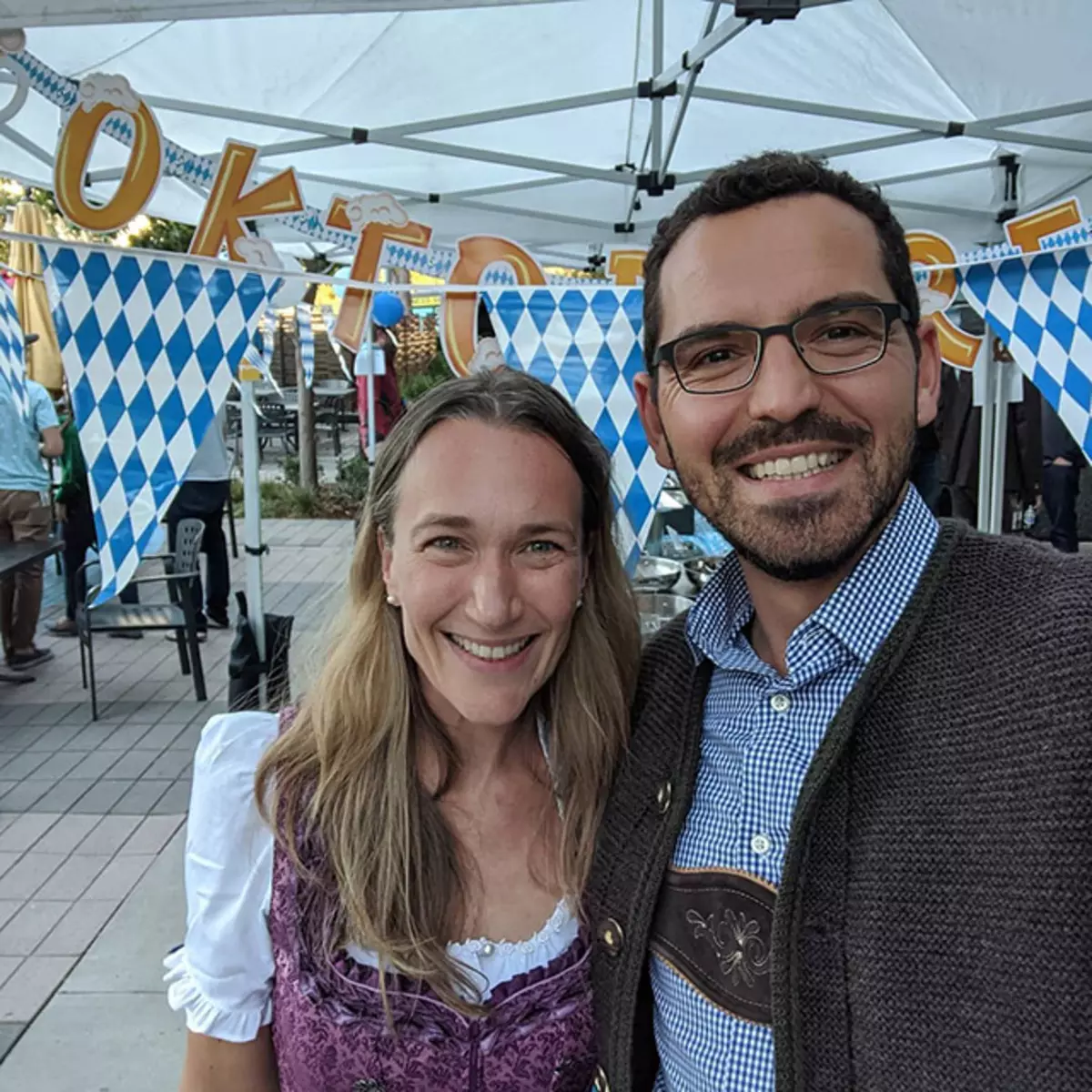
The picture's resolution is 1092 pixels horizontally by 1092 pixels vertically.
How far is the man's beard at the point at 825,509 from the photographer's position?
3.78ft

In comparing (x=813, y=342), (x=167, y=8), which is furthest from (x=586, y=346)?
(x=813, y=342)

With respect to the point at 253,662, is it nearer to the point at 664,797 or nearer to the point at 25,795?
the point at 25,795

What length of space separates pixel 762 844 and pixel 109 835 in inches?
148

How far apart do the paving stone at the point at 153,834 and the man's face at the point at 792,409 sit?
357 cm

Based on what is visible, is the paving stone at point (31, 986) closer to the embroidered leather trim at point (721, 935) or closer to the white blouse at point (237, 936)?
the white blouse at point (237, 936)

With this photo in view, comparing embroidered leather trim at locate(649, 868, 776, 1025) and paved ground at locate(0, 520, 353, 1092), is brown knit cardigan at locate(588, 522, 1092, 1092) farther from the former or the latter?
paved ground at locate(0, 520, 353, 1092)

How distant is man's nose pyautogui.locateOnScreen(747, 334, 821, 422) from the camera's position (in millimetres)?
1152

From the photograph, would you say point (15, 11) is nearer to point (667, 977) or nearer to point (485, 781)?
point (485, 781)

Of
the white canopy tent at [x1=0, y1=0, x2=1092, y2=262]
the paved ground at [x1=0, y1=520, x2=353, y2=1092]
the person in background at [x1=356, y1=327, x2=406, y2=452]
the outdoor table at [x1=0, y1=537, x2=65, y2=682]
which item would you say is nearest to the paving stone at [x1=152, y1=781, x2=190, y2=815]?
the paved ground at [x1=0, y1=520, x2=353, y2=1092]

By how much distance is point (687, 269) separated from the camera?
1271mm

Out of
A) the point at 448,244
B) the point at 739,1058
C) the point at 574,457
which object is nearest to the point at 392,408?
the point at 448,244

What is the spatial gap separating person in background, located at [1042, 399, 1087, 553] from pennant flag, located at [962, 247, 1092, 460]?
13.4 feet

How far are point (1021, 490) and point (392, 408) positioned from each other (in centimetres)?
533

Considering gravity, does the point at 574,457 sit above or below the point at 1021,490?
above
